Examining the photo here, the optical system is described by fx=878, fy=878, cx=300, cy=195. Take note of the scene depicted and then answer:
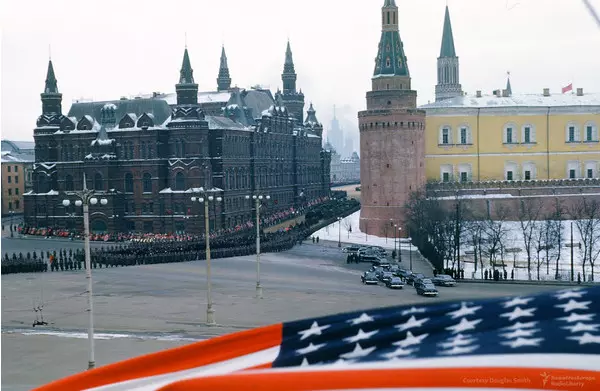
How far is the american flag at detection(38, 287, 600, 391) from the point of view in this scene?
6238 mm

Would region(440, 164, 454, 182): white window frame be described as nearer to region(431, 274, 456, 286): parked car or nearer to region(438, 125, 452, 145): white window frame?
region(438, 125, 452, 145): white window frame

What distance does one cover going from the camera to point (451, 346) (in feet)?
21.1

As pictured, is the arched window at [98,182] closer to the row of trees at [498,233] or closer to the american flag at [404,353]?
the row of trees at [498,233]

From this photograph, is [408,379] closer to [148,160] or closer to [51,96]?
[148,160]

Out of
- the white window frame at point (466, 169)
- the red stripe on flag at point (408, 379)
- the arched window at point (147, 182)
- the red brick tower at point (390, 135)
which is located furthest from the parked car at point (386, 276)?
the white window frame at point (466, 169)

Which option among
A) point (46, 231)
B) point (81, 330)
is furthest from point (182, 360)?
point (46, 231)

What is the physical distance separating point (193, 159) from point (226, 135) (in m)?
4.91

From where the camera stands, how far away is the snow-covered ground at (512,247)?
51344mm

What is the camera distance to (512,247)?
206 feet

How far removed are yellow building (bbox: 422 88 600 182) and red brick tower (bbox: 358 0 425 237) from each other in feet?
14.3

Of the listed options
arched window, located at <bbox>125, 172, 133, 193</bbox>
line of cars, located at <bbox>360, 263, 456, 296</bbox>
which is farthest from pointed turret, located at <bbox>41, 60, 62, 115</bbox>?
line of cars, located at <bbox>360, 263, 456, 296</bbox>

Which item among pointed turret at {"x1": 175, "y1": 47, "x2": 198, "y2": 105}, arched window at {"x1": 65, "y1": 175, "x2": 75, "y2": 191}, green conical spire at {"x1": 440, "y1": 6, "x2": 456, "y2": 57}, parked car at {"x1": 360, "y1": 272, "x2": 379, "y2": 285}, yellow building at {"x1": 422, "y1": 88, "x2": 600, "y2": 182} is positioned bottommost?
parked car at {"x1": 360, "y1": 272, "x2": 379, "y2": 285}

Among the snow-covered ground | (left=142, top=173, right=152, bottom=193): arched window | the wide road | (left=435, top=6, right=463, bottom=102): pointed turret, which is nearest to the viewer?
the wide road

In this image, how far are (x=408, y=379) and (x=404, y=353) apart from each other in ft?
0.67
